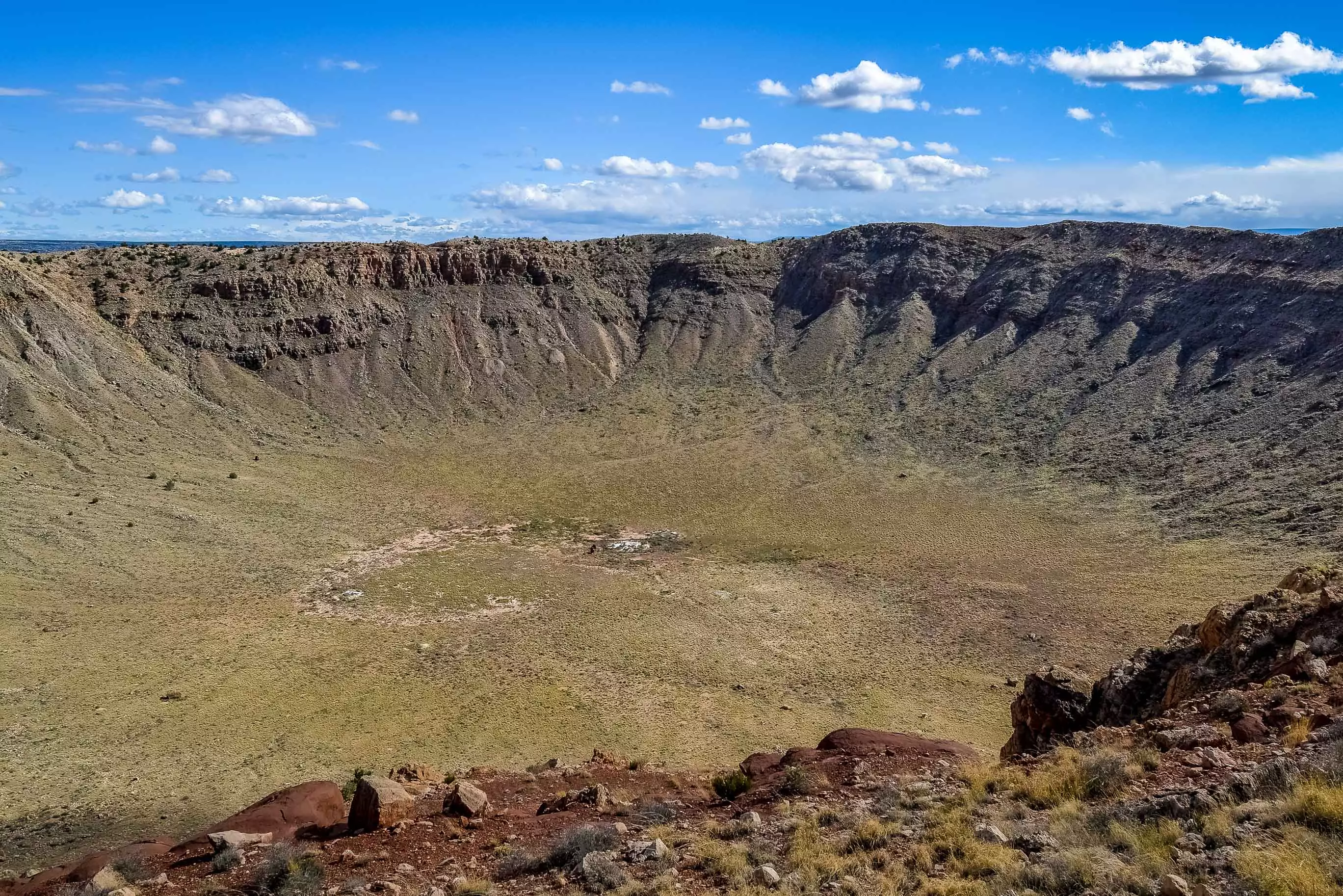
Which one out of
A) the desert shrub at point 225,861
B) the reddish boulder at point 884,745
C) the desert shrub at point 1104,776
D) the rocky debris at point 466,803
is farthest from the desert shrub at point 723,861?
the desert shrub at point 225,861

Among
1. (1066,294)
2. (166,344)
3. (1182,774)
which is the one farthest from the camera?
(1066,294)

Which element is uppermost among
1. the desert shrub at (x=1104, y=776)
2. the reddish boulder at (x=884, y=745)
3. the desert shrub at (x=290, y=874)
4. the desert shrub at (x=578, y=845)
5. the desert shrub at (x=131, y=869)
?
the desert shrub at (x=1104, y=776)

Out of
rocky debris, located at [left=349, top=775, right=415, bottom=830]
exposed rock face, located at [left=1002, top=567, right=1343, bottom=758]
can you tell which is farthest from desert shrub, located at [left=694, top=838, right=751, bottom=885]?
exposed rock face, located at [left=1002, top=567, right=1343, bottom=758]

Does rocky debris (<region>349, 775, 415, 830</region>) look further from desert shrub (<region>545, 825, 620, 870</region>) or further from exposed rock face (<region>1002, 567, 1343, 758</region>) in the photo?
exposed rock face (<region>1002, 567, 1343, 758</region>)

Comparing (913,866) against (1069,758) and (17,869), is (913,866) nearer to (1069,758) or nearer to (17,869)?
(1069,758)

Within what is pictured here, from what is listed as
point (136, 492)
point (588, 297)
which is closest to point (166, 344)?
point (136, 492)

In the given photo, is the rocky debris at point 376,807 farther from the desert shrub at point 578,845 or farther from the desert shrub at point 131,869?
the desert shrub at point 578,845

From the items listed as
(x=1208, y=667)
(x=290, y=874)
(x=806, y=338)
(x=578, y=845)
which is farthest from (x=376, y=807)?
(x=806, y=338)
